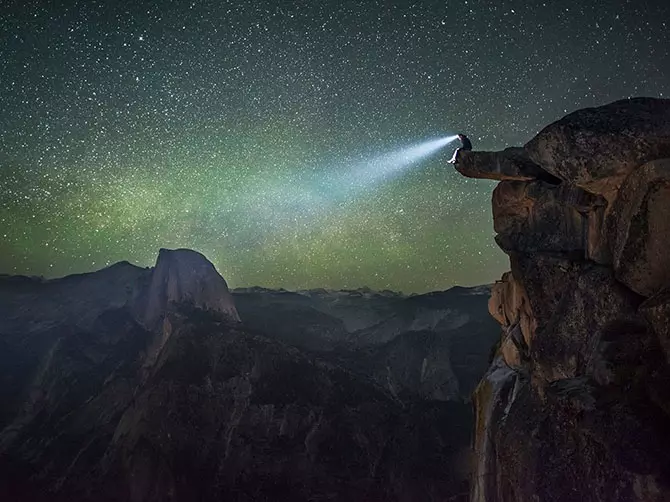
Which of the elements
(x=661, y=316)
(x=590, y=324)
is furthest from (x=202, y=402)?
(x=661, y=316)

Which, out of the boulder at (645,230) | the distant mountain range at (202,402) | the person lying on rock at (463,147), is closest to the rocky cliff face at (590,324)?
the boulder at (645,230)

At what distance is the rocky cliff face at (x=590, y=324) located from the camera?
10.1 metres

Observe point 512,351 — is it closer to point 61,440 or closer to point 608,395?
point 608,395

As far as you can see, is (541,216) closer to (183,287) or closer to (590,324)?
(590,324)

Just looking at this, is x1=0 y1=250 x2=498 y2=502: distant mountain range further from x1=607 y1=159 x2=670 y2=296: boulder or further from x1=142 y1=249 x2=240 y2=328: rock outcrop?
x1=607 y1=159 x2=670 y2=296: boulder

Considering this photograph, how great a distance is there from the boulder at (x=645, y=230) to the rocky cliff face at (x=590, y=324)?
0.03 metres

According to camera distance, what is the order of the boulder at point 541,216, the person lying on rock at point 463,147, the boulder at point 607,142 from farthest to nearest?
1. the person lying on rock at point 463,147
2. the boulder at point 541,216
3. the boulder at point 607,142

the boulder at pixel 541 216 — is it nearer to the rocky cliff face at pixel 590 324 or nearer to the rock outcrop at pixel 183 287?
the rocky cliff face at pixel 590 324

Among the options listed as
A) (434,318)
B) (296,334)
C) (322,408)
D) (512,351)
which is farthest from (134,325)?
(512,351)

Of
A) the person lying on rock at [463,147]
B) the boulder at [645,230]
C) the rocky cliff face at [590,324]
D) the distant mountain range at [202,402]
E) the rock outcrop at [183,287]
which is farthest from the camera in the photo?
the rock outcrop at [183,287]

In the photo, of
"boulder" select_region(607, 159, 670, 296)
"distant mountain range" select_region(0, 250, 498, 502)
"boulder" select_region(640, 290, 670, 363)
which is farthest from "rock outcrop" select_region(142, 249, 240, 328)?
"boulder" select_region(640, 290, 670, 363)

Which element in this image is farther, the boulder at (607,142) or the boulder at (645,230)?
the boulder at (607,142)

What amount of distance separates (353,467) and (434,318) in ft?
220

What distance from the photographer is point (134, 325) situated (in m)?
89.9
